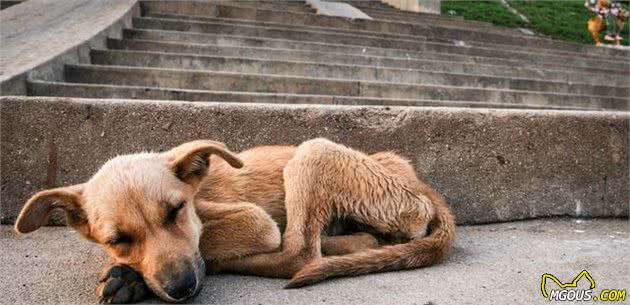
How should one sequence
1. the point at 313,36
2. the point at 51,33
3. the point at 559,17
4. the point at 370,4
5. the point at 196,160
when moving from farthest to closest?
the point at 559,17, the point at 370,4, the point at 313,36, the point at 51,33, the point at 196,160

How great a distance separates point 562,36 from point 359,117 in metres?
20.1

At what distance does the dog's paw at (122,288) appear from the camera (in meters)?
3.49

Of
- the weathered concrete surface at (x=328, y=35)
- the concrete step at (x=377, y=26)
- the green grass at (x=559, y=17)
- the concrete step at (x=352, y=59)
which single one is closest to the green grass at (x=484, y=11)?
the green grass at (x=559, y=17)

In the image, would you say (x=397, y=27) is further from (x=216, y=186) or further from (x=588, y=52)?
(x=216, y=186)

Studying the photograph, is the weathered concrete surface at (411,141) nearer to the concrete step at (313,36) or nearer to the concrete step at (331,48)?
the concrete step at (331,48)

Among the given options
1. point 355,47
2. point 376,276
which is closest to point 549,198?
point 376,276

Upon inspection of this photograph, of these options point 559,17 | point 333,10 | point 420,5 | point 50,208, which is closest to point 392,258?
point 50,208

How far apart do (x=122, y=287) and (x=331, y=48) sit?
8276 millimetres

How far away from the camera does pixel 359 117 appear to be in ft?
18.2

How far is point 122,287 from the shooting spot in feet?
11.5

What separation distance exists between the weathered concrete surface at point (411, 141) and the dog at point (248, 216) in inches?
23.4

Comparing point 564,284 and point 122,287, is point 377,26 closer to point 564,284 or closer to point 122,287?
point 564,284

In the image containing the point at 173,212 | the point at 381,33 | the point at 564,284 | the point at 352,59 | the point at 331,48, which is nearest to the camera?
the point at 173,212

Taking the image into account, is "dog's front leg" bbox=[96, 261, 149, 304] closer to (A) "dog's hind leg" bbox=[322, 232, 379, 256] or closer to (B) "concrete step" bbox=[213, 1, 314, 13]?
(A) "dog's hind leg" bbox=[322, 232, 379, 256]
